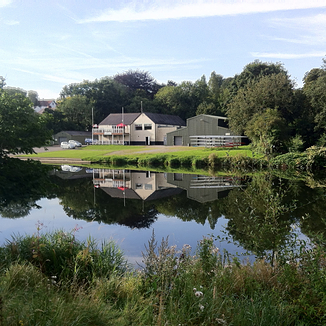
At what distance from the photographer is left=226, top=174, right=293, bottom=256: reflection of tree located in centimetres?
653

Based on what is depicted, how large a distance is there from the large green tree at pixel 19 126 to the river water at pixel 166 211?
2.02 meters

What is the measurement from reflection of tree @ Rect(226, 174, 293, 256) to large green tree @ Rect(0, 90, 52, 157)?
13.9 meters

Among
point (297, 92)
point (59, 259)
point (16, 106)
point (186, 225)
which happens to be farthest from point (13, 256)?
point (297, 92)

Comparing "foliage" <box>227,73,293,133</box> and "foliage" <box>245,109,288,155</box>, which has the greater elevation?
"foliage" <box>227,73,293,133</box>

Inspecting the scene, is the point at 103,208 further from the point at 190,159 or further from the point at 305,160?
the point at 305,160

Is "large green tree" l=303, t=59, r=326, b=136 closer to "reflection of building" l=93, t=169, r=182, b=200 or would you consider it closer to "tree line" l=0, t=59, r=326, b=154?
"tree line" l=0, t=59, r=326, b=154

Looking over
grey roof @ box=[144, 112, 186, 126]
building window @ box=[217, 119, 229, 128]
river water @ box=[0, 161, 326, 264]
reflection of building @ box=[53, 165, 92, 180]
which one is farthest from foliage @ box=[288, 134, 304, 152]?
grey roof @ box=[144, 112, 186, 126]

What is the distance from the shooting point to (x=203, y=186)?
797 inches

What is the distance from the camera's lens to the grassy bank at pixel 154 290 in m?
3.97

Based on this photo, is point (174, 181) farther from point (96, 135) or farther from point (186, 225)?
point (96, 135)

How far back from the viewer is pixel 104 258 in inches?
255

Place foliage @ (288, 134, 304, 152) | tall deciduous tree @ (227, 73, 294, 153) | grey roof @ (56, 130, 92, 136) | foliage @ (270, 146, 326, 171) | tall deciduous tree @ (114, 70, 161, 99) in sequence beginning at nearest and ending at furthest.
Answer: foliage @ (270, 146, 326, 171), foliage @ (288, 134, 304, 152), tall deciduous tree @ (227, 73, 294, 153), grey roof @ (56, 130, 92, 136), tall deciduous tree @ (114, 70, 161, 99)

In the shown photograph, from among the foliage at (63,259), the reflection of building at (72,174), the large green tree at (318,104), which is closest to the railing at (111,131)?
the reflection of building at (72,174)

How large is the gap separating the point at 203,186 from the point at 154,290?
1538 centimetres
